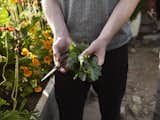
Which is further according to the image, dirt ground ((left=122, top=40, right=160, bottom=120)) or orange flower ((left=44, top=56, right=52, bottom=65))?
dirt ground ((left=122, top=40, right=160, bottom=120))

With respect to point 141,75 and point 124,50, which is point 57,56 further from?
point 141,75

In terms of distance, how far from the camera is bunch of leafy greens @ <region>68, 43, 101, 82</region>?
Answer: 70.0 inches

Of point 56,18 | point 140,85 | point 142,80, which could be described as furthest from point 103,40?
point 142,80

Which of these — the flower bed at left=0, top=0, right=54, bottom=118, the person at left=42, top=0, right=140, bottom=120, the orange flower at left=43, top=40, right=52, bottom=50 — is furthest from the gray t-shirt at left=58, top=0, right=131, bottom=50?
the orange flower at left=43, top=40, right=52, bottom=50

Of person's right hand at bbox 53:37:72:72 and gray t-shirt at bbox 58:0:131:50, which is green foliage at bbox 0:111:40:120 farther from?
gray t-shirt at bbox 58:0:131:50

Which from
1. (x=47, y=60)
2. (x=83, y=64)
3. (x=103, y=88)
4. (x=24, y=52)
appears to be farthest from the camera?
(x=47, y=60)

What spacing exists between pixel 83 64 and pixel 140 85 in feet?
7.16

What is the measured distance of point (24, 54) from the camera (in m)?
2.40

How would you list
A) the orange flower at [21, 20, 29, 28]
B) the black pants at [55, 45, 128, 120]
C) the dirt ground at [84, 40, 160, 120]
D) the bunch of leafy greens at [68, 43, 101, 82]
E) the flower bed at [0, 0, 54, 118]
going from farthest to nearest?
the dirt ground at [84, 40, 160, 120], the orange flower at [21, 20, 29, 28], the flower bed at [0, 0, 54, 118], the black pants at [55, 45, 128, 120], the bunch of leafy greens at [68, 43, 101, 82]

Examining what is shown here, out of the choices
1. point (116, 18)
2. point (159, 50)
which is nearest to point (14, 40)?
point (116, 18)

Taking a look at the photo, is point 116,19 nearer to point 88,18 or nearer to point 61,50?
point 88,18

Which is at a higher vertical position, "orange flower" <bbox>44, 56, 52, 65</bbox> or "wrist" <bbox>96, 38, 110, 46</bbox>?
"wrist" <bbox>96, 38, 110, 46</bbox>

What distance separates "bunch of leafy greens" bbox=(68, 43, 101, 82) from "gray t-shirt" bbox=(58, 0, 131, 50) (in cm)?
10

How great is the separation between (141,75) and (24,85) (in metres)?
1.90
